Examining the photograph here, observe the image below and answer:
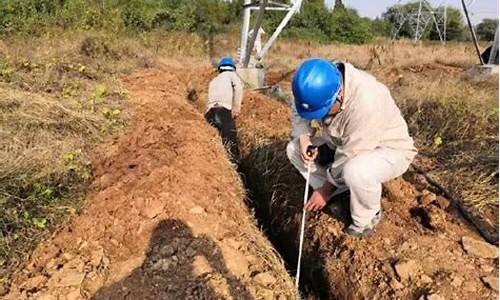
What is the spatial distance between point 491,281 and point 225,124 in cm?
375

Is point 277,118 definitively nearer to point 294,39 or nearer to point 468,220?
point 468,220

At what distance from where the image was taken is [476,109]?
543 centimetres

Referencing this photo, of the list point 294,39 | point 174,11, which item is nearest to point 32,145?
point 174,11

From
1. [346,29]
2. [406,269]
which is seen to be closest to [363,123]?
[406,269]

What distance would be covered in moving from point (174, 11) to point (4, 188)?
49.2ft

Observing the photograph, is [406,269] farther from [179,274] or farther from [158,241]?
[158,241]

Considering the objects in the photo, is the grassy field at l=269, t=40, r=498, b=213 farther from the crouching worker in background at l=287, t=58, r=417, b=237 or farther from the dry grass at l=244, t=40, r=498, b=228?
the crouching worker in background at l=287, t=58, r=417, b=237

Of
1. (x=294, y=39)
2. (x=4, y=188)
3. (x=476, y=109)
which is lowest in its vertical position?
(x=294, y=39)

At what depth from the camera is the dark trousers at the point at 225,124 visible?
5.87 meters

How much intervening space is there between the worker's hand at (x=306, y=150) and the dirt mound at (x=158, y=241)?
2.37 ft

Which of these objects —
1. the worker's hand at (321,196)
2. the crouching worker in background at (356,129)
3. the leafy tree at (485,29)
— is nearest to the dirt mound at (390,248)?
the crouching worker in background at (356,129)

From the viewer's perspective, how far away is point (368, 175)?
10.8 feet

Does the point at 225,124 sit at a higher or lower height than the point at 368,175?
lower

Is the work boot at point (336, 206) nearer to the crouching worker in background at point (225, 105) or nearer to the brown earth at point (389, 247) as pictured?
the brown earth at point (389, 247)
